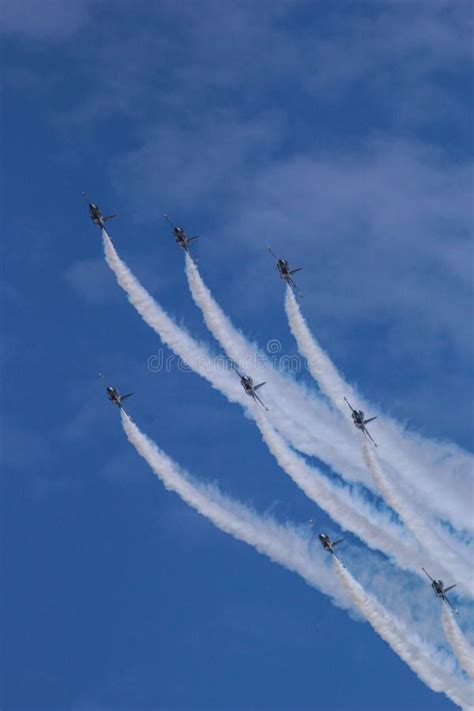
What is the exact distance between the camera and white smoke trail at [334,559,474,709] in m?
134

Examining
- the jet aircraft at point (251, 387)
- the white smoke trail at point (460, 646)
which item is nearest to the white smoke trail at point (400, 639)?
the white smoke trail at point (460, 646)

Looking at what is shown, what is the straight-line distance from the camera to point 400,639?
136000mm

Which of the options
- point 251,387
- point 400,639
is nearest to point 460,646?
point 400,639

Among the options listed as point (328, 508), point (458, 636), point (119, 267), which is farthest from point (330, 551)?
point (119, 267)

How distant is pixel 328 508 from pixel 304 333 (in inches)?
597

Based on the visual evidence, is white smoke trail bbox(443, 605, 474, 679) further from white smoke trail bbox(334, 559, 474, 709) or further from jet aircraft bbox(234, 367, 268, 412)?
jet aircraft bbox(234, 367, 268, 412)

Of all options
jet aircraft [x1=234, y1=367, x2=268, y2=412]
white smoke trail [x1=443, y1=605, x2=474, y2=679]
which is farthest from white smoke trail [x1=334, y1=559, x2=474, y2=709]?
jet aircraft [x1=234, y1=367, x2=268, y2=412]

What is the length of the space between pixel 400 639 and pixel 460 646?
16.6 ft

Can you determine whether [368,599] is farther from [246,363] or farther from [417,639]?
[246,363]

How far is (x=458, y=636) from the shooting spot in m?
134

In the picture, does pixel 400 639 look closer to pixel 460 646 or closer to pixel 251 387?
pixel 460 646

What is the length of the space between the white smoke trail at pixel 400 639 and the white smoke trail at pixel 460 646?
4.51 ft

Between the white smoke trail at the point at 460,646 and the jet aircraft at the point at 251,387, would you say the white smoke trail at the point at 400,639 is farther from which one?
the jet aircraft at the point at 251,387

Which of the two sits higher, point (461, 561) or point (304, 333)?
point (304, 333)
